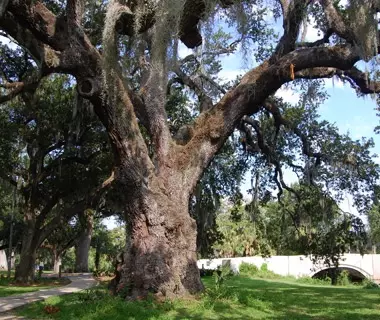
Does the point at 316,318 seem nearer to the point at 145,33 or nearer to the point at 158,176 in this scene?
the point at 158,176

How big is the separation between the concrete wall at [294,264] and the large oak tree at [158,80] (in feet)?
66.9

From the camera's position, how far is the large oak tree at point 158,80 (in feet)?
28.8

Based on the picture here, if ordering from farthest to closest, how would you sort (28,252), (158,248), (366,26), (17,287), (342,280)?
(342,280), (28,252), (17,287), (158,248), (366,26)

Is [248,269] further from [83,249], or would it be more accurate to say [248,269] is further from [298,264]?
[83,249]

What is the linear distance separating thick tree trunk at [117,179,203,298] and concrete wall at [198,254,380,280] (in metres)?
20.6

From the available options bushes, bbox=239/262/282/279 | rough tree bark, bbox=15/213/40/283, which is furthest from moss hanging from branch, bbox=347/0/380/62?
bushes, bbox=239/262/282/279

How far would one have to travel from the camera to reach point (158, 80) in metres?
10.4

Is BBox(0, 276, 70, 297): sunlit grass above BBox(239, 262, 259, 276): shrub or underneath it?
underneath

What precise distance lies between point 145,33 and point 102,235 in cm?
4146

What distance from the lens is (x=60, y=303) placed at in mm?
9125

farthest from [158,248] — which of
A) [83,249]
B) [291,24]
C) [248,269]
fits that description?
[83,249]

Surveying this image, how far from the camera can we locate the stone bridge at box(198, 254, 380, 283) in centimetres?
3136

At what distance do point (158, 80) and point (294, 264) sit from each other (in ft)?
85.9

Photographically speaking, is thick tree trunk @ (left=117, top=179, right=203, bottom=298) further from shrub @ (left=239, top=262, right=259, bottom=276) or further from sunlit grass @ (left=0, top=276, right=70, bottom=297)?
shrub @ (left=239, top=262, right=259, bottom=276)
